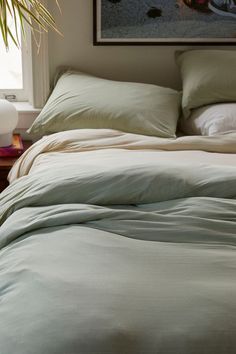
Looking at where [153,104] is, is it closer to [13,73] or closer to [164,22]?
[164,22]

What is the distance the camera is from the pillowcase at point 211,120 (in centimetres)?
252

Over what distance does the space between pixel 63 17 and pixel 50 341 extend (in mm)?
2244

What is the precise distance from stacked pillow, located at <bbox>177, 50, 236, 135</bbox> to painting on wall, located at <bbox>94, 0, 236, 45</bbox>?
0.71ft

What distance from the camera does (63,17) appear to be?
3.00m

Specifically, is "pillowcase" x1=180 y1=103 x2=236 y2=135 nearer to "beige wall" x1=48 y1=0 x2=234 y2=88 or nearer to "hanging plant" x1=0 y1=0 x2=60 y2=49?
"beige wall" x1=48 y1=0 x2=234 y2=88

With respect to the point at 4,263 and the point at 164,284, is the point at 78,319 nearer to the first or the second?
the point at 164,284

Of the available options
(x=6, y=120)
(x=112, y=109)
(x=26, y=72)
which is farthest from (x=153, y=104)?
(x=26, y=72)

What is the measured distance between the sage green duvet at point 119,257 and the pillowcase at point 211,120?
Result: 32cm

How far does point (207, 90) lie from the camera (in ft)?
8.99

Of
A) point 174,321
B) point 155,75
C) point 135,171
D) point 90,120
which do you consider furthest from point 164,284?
point 155,75

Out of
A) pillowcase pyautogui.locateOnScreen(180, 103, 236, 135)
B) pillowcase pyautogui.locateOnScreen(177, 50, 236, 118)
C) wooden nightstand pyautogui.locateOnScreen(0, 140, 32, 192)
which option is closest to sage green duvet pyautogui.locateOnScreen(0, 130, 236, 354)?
pillowcase pyautogui.locateOnScreen(180, 103, 236, 135)

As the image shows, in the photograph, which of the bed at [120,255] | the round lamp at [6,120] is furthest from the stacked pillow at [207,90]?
the round lamp at [6,120]

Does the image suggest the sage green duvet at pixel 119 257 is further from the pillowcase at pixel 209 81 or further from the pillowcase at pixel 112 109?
the pillowcase at pixel 209 81

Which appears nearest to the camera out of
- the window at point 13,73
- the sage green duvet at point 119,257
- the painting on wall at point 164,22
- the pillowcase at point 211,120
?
the sage green duvet at point 119,257
